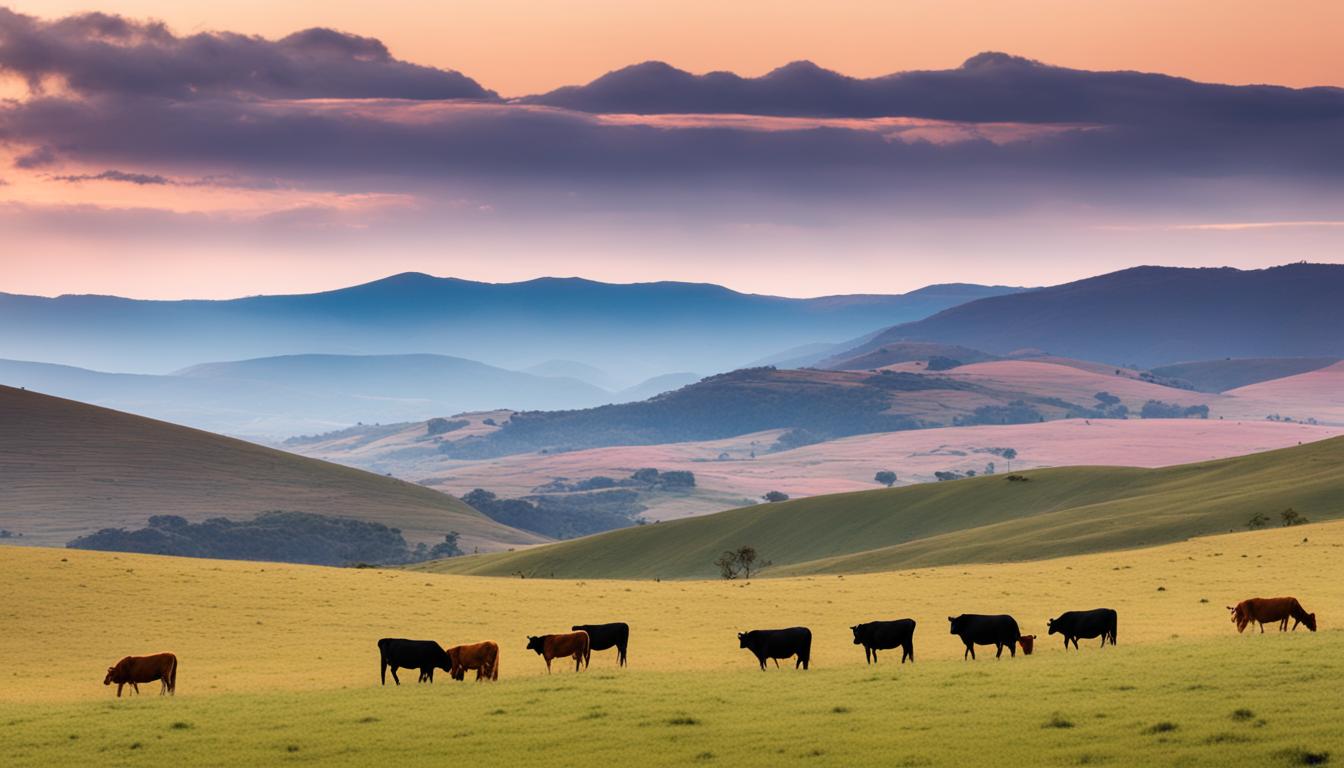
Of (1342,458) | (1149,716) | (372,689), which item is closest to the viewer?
(1149,716)

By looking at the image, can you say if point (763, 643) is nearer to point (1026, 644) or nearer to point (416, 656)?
point (1026, 644)

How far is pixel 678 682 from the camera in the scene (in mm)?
29562

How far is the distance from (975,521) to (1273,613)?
85975 mm

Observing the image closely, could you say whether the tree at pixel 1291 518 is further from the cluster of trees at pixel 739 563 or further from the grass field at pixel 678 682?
the cluster of trees at pixel 739 563

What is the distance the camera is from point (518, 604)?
2114 inches

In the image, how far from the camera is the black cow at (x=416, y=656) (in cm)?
3170

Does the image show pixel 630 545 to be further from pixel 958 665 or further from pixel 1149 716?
pixel 1149 716

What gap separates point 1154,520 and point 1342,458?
24.5 meters

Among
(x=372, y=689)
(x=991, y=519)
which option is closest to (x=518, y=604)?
(x=372, y=689)

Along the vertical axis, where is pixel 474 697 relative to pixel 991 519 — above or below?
below

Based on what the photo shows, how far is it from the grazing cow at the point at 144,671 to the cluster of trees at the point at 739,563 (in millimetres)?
70015

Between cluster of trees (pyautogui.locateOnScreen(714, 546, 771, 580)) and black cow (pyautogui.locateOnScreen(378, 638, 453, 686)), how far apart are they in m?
69.5

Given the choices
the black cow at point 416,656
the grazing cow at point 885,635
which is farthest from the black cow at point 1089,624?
the black cow at point 416,656

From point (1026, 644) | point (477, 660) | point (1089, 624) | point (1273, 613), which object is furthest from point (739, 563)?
point (477, 660)
